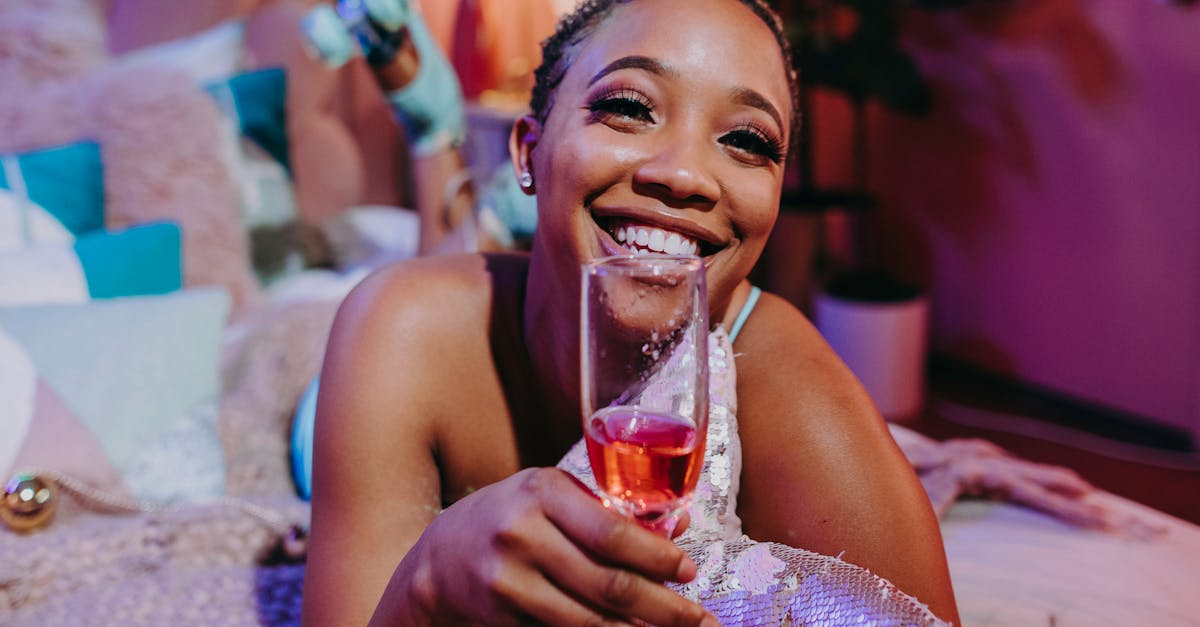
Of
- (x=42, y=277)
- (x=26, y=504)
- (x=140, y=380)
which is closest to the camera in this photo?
(x=26, y=504)

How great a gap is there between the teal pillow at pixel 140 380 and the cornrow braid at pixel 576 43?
927 mm

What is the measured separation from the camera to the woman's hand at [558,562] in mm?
607

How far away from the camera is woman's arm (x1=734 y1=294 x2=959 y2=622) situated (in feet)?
3.32

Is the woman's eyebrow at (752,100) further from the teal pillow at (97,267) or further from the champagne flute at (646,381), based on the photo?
the teal pillow at (97,267)

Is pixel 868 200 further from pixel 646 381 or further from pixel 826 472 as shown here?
pixel 646 381

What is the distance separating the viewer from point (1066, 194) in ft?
10.8

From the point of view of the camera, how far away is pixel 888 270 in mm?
4266

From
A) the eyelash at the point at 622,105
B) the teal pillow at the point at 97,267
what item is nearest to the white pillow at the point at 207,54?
the teal pillow at the point at 97,267

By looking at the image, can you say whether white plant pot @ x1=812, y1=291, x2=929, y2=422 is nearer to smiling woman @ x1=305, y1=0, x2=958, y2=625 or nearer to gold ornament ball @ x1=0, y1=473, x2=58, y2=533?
smiling woman @ x1=305, y1=0, x2=958, y2=625

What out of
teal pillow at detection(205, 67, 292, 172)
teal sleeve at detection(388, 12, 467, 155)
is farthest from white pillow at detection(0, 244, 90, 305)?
teal sleeve at detection(388, 12, 467, 155)

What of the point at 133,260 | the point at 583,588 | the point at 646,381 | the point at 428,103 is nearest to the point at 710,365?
the point at 646,381

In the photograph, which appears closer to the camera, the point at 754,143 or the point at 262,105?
the point at 754,143

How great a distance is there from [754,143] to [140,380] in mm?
1250

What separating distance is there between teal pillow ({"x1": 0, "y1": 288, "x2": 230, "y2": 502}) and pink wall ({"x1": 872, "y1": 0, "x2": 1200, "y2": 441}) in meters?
3.06
